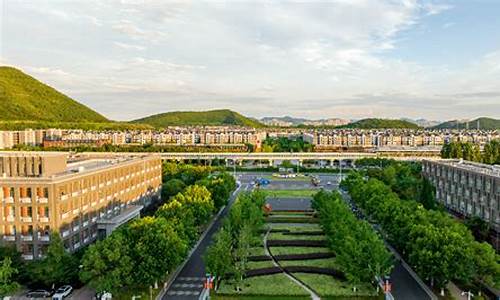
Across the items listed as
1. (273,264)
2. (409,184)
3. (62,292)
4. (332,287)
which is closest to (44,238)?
(62,292)

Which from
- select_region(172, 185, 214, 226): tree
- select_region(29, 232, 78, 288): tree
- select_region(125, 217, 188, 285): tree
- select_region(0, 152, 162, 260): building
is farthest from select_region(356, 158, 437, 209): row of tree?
select_region(29, 232, 78, 288): tree

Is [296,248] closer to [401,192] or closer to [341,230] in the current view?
[341,230]

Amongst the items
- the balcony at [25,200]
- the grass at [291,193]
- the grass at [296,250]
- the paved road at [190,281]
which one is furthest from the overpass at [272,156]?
the balcony at [25,200]

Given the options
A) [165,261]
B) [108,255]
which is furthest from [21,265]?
[165,261]

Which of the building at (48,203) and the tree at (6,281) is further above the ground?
the building at (48,203)

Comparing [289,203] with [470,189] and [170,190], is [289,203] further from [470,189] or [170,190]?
[470,189]

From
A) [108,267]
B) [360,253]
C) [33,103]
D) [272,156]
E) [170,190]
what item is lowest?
[108,267]

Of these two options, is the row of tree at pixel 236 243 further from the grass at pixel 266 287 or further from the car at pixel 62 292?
the car at pixel 62 292
